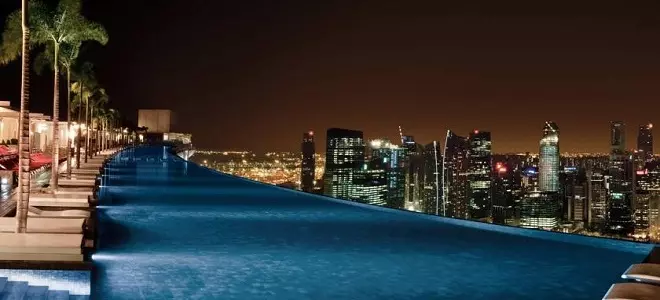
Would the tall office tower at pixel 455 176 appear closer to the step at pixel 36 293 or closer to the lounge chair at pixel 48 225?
the lounge chair at pixel 48 225

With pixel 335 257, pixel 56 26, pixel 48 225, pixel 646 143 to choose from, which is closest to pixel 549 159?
pixel 646 143

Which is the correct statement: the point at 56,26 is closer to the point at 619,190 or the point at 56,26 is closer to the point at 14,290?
the point at 14,290

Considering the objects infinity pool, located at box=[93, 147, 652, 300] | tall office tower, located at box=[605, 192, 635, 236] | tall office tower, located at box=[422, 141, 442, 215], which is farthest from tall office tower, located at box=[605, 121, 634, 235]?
infinity pool, located at box=[93, 147, 652, 300]

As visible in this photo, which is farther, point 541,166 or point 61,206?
point 541,166

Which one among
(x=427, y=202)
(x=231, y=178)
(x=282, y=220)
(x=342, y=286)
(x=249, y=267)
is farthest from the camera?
(x=427, y=202)

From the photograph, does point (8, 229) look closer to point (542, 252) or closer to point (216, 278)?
point (216, 278)

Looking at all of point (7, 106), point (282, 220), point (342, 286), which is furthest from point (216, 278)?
point (7, 106)
